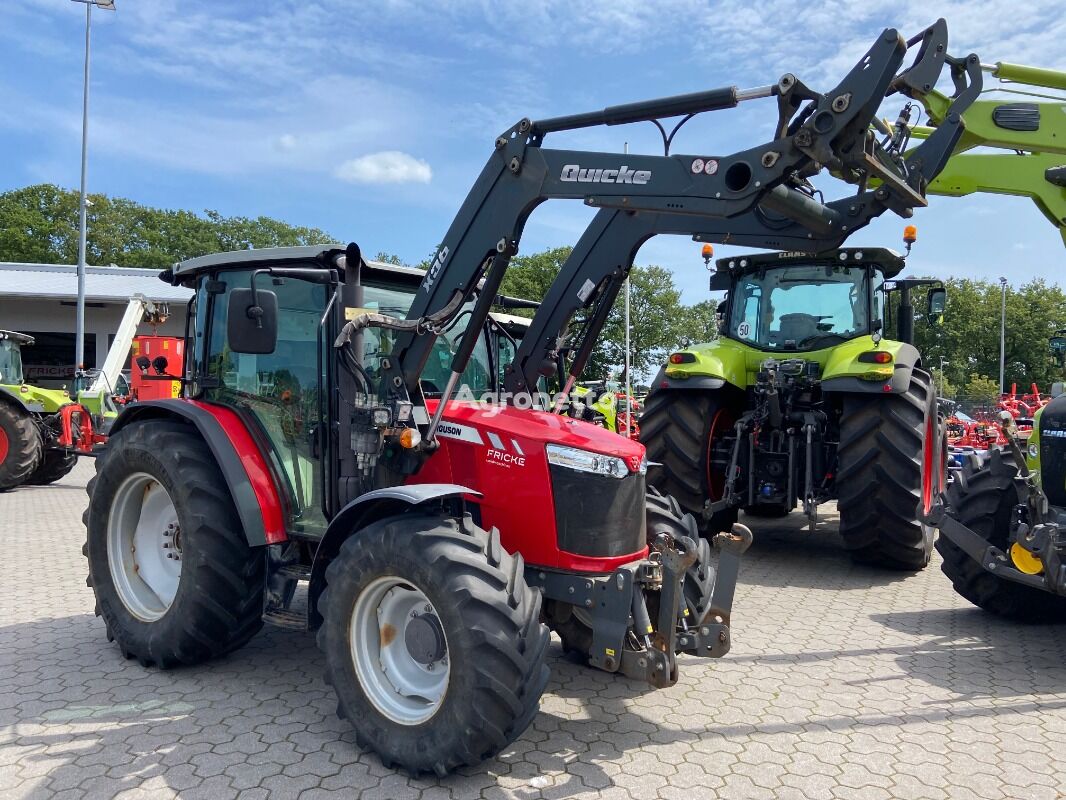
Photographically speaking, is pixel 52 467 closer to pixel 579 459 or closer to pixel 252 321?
pixel 252 321

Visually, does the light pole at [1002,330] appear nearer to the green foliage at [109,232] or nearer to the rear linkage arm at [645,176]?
the green foliage at [109,232]

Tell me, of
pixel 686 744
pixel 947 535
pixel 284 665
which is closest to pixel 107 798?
pixel 284 665

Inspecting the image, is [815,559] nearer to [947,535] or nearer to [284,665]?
[947,535]

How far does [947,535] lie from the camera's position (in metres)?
5.23

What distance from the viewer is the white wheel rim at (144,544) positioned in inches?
181

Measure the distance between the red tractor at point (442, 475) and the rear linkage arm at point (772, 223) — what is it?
0.05ft

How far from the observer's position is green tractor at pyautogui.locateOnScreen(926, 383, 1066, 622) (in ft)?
16.0

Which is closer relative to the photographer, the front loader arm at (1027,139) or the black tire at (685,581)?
the black tire at (685,581)

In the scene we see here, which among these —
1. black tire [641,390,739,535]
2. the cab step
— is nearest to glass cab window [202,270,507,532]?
the cab step

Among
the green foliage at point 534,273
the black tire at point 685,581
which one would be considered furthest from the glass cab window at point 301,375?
the green foliage at point 534,273

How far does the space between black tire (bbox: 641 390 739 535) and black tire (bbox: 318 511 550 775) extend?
13.5ft

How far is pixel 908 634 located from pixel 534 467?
311 cm

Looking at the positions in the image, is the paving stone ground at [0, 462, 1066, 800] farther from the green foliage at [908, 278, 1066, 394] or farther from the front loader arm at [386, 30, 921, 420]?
the green foliage at [908, 278, 1066, 394]

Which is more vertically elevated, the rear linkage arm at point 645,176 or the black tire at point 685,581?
the rear linkage arm at point 645,176
